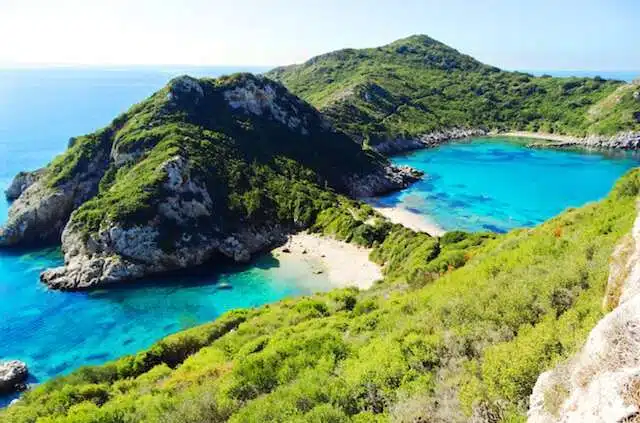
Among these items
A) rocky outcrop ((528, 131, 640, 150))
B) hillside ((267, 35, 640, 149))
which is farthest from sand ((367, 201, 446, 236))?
rocky outcrop ((528, 131, 640, 150))

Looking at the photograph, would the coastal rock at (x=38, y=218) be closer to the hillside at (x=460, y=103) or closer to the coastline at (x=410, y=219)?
the coastline at (x=410, y=219)

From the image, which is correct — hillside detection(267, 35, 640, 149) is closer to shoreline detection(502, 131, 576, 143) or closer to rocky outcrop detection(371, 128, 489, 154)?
rocky outcrop detection(371, 128, 489, 154)

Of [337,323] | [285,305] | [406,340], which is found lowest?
[285,305]

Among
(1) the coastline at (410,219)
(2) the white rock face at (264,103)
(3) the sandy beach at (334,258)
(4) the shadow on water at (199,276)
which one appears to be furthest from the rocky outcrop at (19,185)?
(1) the coastline at (410,219)

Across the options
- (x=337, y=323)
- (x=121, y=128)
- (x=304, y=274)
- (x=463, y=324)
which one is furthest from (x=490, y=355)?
(x=121, y=128)

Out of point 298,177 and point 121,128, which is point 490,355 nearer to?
point 298,177

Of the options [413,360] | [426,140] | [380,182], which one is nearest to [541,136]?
[426,140]
